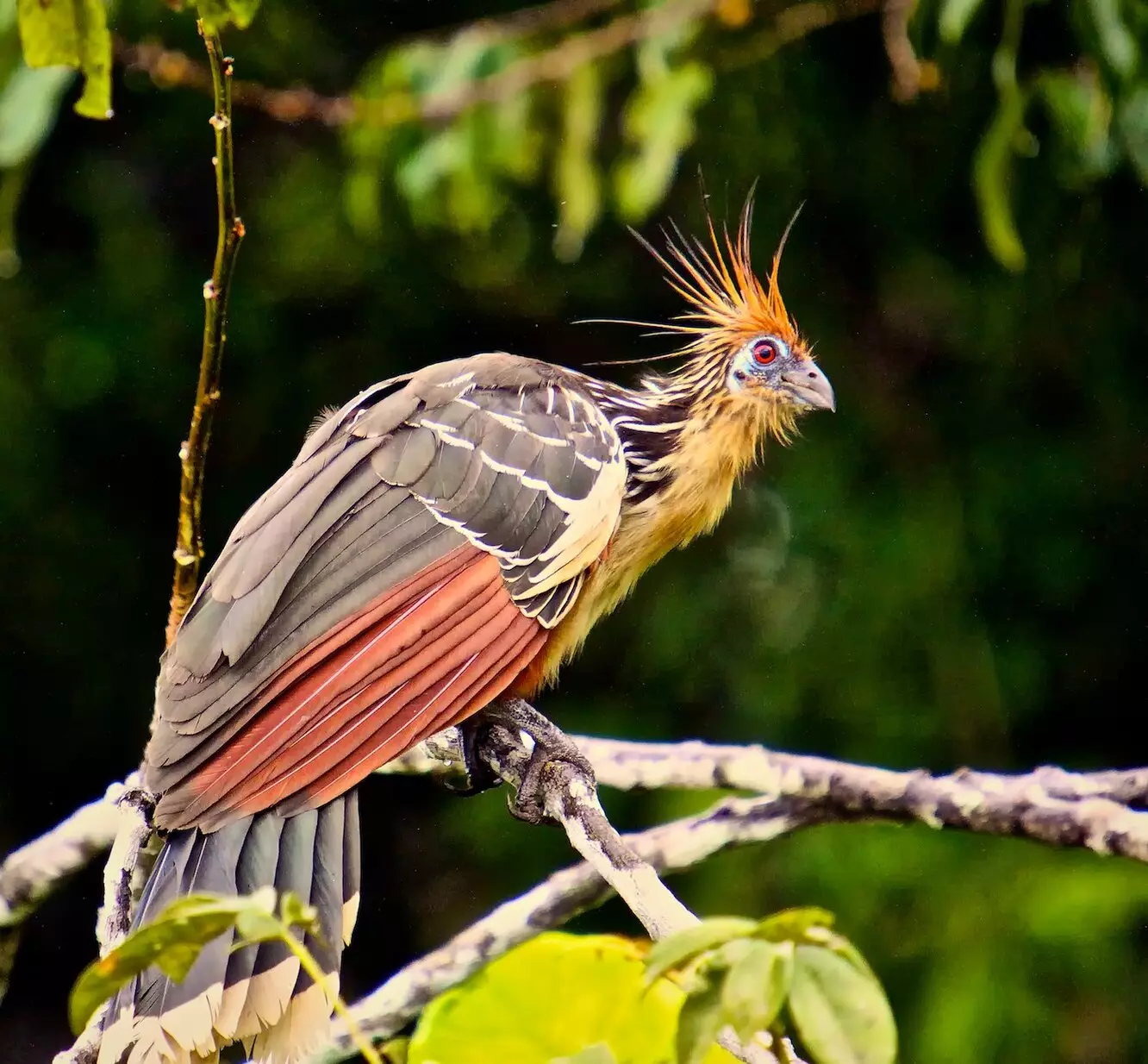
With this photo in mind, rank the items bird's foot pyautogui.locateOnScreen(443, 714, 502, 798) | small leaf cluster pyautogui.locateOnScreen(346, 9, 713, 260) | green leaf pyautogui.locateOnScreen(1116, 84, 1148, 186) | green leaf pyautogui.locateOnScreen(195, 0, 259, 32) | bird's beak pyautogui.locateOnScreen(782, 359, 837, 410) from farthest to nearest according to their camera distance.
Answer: small leaf cluster pyautogui.locateOnScreen(346, 9, 713, 260) < green leaf pyautogui.locateOnScreen(1116, 84, 1148, 186) < bird's beak pyautogui.locateOnScreen(782, 359, 837, 410) < bird's foot pyautogui.locateOnScreen(443, 714, 502, 798) < green leaf pyautogui.locateOnScreen(195, 0, 259, 32)

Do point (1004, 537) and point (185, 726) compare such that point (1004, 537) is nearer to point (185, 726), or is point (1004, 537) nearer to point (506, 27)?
point (506, 27)

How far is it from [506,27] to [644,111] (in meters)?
0.49

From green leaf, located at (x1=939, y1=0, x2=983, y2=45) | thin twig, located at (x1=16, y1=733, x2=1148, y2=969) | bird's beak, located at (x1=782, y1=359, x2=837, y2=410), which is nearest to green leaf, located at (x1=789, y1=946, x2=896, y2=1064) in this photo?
thin twig, located at (x1=16, y1=733, x2=1148, y2=969)

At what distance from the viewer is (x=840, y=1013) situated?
0.94 m

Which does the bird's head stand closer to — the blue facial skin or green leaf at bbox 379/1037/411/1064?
the blue facial skin

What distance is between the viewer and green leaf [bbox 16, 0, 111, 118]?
1251mm

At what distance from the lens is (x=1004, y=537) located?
3.88 meters

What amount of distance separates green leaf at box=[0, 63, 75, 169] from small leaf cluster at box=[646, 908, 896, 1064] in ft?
5.58

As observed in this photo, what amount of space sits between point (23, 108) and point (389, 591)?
0.94m

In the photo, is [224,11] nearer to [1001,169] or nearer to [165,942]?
[165,942]

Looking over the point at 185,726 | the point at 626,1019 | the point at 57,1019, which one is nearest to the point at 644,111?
the point at 185,726

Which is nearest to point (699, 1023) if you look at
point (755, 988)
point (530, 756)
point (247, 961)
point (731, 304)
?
point (755, 988)

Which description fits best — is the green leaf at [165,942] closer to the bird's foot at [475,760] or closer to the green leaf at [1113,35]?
the bird's foot at [475,760]

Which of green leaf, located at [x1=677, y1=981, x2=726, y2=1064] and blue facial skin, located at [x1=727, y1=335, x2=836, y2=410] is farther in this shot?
blue facial skin, located at [x1=727, y1=335, x2=836, y2=410]
